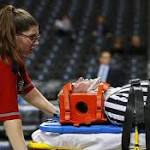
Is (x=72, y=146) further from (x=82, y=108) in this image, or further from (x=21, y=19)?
(x=21, y=19)

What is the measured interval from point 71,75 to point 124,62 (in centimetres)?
166

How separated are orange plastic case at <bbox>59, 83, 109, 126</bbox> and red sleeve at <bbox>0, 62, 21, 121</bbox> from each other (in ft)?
0.79

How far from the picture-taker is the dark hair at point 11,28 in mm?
2777

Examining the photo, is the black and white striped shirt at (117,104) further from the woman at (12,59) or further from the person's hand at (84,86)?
the woman at (12,59)

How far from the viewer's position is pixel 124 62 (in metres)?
14.3

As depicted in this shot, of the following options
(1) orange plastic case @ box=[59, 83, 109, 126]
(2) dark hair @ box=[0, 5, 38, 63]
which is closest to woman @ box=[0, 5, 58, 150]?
(2) dark hair @ box=[0, 5, 38, 63]

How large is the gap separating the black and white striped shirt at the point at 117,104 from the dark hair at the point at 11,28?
0.47 meters

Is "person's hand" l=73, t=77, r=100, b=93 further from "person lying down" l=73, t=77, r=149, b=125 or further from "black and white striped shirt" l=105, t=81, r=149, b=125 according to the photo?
"black and white striped shirt" l=105, t=81, r=149, b=125

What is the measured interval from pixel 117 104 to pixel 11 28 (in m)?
0.61

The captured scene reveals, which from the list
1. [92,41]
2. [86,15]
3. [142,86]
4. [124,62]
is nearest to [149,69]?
[124,62]

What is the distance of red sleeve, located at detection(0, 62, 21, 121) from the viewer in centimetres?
275

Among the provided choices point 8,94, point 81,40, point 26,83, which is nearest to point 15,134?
point 8,94

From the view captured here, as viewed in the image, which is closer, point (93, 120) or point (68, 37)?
point (93, 120)

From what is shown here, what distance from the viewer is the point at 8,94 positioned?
9.07 ft
